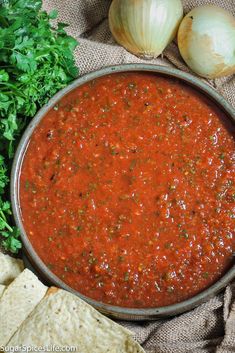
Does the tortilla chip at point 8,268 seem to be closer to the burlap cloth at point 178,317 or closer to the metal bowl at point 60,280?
the metal bowl at point 60,280

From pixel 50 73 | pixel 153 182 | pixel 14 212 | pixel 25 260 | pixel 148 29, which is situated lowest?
pixel 25 260

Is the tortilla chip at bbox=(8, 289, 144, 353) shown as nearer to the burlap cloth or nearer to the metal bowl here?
the metal bowl

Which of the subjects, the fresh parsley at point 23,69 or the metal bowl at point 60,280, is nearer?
the fresh parsley at point 23,69

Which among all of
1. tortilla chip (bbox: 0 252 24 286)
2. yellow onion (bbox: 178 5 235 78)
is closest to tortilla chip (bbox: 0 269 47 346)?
tortilla chip (bbox: 0 252 24 286)

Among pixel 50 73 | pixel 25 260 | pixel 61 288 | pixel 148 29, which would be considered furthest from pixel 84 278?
pixel 148 29

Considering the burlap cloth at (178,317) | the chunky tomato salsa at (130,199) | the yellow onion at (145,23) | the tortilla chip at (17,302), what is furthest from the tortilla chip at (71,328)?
the yellow onion at (145,23)

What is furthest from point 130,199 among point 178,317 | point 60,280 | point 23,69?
point 23,69

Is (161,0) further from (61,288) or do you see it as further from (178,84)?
(61,288)
